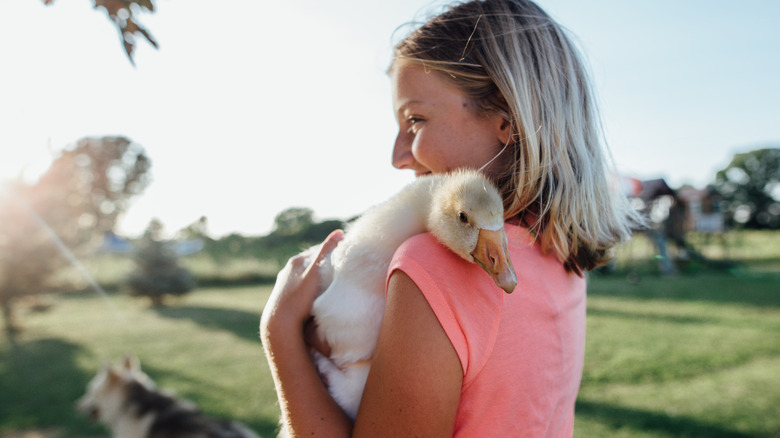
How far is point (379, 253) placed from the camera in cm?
126

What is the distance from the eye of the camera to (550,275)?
4.25 feet

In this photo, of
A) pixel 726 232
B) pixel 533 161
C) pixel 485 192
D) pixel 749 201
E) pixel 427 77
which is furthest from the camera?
pixel 749 201

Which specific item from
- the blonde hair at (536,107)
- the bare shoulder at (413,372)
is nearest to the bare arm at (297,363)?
the bare shoulder at (413,372)

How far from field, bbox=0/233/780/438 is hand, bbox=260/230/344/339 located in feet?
7.55

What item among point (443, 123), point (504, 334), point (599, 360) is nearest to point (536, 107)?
point (443, 123)

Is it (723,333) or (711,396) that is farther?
(723,333)

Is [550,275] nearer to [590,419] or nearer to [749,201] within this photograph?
[590,419]

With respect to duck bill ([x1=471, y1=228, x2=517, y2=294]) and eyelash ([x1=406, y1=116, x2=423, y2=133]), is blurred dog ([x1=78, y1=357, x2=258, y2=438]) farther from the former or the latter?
duck bill ([x1=471, y1=228, x2=517, y2=294])

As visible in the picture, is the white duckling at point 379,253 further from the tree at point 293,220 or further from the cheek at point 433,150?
the tree at point 293,220

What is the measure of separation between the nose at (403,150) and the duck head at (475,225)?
1.10 ft

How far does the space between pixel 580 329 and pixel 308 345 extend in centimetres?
79

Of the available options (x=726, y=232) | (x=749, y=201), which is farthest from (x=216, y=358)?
(x=749, y=201)

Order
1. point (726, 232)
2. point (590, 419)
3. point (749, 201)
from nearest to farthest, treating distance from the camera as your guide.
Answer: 1. point (590, 419)
2. point (726, 232)
3. point (749, 201)

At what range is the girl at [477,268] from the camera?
1.00m
